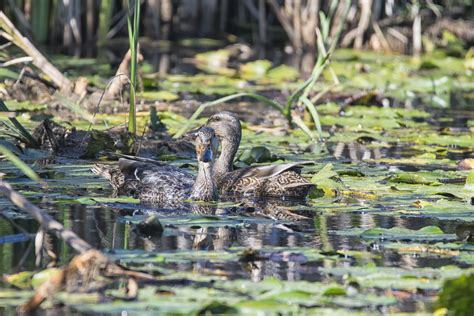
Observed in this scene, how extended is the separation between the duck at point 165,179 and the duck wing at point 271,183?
33 cm

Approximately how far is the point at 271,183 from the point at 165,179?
75 cm

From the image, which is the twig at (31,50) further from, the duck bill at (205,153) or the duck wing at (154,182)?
the duck bill at (205,153)

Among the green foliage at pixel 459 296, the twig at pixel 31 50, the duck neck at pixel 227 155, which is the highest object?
the twig at pixel 31 50

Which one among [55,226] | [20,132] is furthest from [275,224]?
[20,132]

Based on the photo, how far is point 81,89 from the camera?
434 inches

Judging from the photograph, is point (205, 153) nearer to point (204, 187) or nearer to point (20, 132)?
point (204, 187)

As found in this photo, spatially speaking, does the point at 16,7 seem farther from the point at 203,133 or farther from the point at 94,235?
the point at 94,235

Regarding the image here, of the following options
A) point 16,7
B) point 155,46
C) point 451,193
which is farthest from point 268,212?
point 155,46

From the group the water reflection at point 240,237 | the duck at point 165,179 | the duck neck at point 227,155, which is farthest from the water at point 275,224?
the duck neck at point 227,155

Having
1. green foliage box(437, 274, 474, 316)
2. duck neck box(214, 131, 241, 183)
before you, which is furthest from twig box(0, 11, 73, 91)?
green foliage box(437, 274, 474, 316)

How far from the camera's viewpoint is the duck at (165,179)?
7.34 metres

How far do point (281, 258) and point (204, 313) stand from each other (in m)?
1.26

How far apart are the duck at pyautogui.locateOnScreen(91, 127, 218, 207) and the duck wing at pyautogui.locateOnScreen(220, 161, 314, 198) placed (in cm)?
33

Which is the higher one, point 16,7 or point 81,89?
point 16,7
